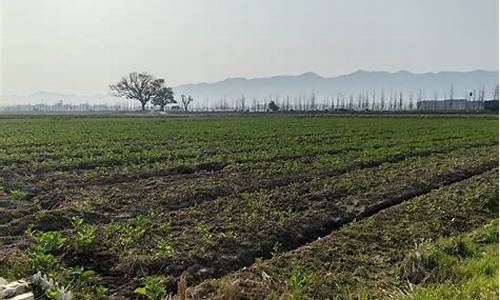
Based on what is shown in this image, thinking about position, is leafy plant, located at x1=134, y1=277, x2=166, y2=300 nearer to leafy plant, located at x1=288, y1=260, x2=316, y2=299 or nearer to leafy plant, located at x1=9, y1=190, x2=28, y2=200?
leafy plant, located at x1=288, y1=260, x2=316, y2=299

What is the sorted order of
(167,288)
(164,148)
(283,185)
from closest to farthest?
1. (167,288)
2. (283,185)
3. (164,148)

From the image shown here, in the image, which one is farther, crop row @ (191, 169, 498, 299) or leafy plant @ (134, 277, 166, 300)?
crop row @ (191, 169, 498, 299)

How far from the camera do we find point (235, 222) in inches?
344

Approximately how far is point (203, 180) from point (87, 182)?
308cm

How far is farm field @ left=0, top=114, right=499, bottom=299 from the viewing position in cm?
618

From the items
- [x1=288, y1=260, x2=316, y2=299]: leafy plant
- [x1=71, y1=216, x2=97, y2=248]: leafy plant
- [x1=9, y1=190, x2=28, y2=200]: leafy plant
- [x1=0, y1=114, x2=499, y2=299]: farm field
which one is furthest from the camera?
[x1=9, y1=190, x2=28, y2=200]: leafy plant

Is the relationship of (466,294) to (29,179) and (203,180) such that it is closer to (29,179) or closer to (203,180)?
(203,180)

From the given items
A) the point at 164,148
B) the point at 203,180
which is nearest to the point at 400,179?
the point at 203,180

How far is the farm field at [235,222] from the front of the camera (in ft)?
20.3

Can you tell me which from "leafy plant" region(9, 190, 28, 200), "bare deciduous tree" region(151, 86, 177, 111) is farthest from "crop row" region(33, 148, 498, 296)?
"bare deciduous tree" region(151, 86, 177, 111)

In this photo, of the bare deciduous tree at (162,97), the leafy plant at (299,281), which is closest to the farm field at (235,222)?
the leafy plant at (299,281)

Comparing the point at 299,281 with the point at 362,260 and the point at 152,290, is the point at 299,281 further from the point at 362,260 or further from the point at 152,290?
the point at 152,290

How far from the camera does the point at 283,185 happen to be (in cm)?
1295

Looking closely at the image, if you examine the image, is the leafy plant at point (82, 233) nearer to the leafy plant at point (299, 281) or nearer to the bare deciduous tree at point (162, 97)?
the leafy plant at point (299, 281)
